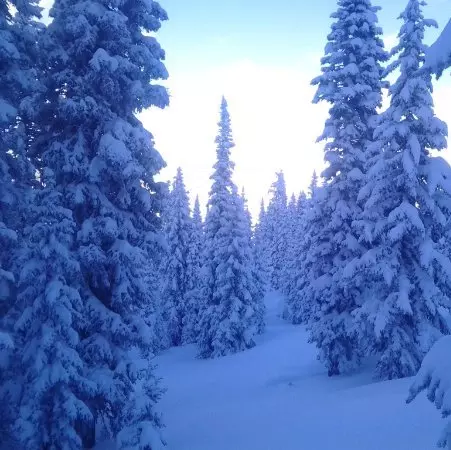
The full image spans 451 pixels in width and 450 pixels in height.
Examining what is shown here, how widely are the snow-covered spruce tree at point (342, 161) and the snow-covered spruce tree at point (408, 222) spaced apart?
2.54 m

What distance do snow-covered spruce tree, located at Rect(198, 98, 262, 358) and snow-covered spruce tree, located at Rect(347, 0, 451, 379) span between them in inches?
769

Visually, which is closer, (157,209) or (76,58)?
(76,58)

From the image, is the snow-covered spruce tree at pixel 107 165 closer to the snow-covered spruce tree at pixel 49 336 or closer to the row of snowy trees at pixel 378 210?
the snow-covered spruce tree at pixel 49 336

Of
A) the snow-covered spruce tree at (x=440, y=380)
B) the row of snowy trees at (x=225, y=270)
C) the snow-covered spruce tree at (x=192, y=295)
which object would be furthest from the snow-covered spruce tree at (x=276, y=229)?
the snow-covered spruce tree at (x=440, y=380)

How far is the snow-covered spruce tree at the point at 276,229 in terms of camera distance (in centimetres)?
7150

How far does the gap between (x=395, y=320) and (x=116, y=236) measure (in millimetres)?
11051

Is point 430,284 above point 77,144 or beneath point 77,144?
beneath

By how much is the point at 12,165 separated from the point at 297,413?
12968 millimetres

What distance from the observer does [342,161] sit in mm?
21594

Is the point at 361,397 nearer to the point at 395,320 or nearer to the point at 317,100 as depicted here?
the point at 395,320

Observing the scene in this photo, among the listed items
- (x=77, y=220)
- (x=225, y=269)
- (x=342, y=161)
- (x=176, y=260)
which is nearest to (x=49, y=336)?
(x=77, y=220)

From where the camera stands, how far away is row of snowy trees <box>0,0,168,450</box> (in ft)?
37.1

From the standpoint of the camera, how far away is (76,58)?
1409cm

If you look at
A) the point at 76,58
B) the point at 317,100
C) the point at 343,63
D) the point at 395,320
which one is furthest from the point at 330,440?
the point at 343,63
